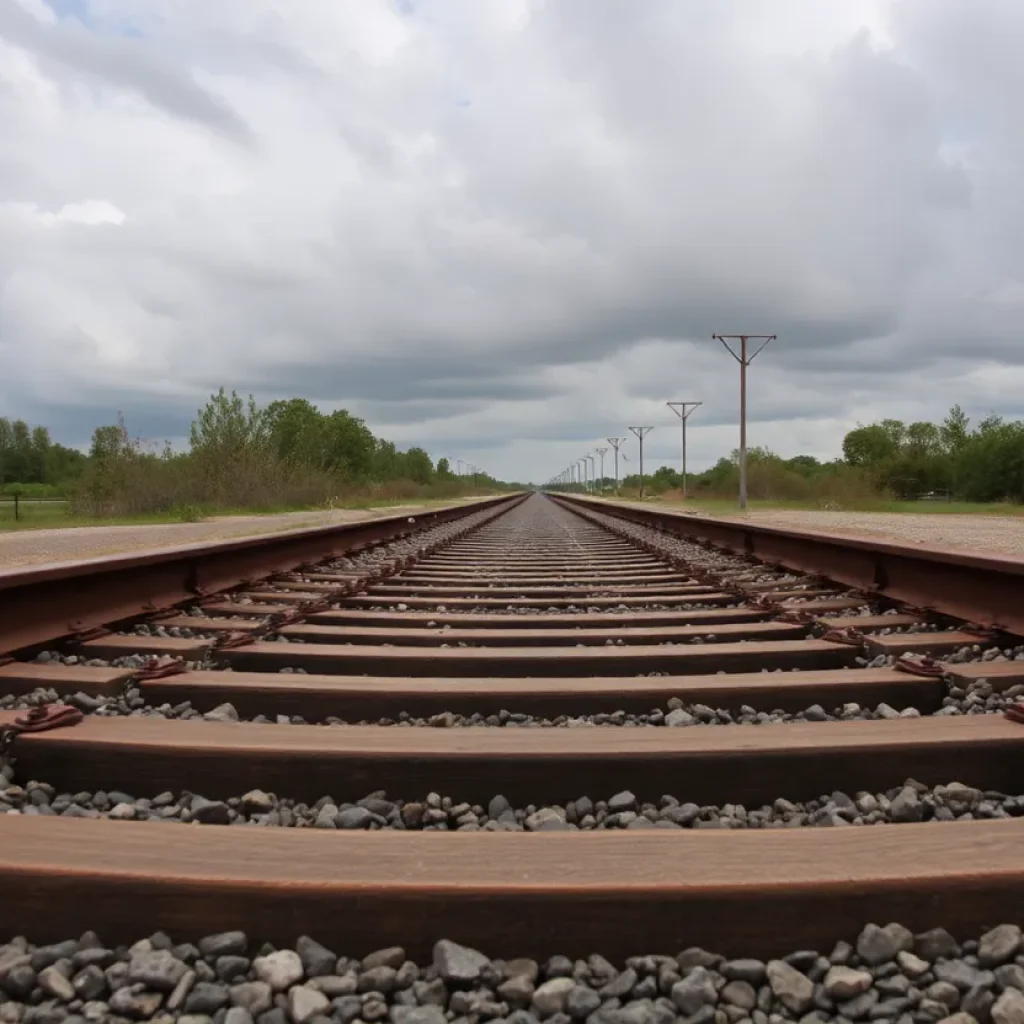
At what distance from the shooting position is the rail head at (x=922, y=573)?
11.7 ft

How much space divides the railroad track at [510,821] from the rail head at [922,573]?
0.03 metres

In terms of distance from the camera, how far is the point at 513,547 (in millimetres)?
10562

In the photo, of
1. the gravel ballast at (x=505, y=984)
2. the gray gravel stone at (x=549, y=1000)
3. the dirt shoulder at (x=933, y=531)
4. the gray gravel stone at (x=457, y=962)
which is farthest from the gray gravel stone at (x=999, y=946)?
the dirt shoulder at (x=933, y=531)

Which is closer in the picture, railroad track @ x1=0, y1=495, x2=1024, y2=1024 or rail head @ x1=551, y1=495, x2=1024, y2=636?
railroad track @ x1=0, y1=495, x2=1024, y2=1024

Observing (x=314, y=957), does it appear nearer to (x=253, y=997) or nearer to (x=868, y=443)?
(x=253, y=997)

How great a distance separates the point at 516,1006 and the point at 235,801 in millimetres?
931

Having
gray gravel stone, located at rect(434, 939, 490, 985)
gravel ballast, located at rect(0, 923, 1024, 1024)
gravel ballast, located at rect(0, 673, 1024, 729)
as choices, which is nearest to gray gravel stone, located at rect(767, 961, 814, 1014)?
gravel ballast, located at rect(0, 923, 1024, 1024)

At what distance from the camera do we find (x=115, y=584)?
4.16 m

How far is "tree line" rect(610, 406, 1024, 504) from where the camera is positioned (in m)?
43.6

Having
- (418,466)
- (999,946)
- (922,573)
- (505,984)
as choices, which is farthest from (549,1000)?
(418,466)

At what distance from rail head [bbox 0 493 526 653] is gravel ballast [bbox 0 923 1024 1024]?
208cm

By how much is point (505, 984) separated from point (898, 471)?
93678 millimetres

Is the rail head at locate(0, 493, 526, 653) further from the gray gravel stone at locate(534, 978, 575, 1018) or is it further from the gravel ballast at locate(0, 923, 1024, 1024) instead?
the gray gravel stone at locate(534, 978, 575, 1018)

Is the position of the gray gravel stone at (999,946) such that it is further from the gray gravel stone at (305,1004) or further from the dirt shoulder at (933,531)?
the dirt shoulder at (933,531)
